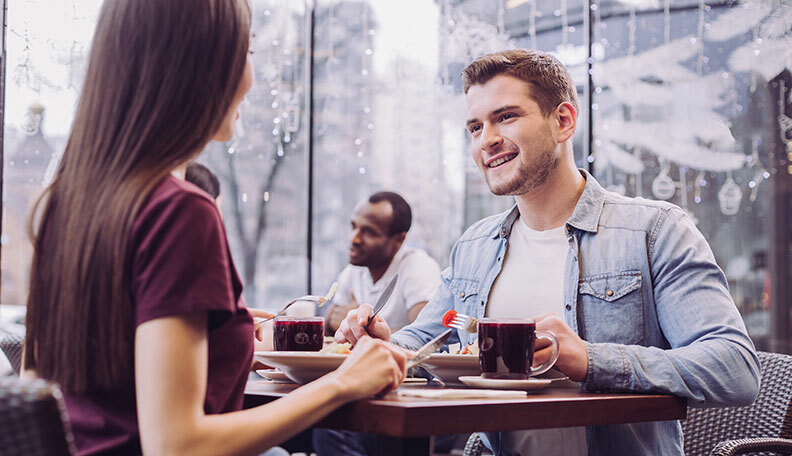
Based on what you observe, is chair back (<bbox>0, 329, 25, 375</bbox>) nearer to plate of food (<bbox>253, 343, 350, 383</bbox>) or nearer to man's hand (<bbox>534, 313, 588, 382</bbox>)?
plate of food (<bbox>253, 343, 350, 383</bbox>)

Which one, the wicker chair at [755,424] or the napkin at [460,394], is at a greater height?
the napkin at [460,394]

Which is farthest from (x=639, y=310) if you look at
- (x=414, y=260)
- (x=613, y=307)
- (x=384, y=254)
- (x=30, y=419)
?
(x=384, y=254)

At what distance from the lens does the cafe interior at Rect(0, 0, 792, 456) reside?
4.38 m

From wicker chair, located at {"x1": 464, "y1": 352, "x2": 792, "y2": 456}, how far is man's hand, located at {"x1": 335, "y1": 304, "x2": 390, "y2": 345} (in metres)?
0.50

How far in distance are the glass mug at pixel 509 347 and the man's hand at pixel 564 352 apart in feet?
0.11

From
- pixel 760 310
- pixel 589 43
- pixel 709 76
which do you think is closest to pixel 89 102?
pixel 589 43

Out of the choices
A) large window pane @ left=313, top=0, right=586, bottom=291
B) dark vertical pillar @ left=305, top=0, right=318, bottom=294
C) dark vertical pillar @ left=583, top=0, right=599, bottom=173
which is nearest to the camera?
dark vertical pillar @ left=583, top=0, right=599, bottom=173

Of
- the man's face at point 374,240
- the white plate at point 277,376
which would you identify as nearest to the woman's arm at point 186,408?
the white plate at point 277,376

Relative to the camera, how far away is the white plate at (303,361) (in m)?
1.45

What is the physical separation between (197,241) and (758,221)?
4.41 metres

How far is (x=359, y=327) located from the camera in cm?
185

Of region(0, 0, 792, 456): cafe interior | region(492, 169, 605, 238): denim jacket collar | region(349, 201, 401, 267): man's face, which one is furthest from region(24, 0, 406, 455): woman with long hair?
region(349, 201, 401, 267): man's face

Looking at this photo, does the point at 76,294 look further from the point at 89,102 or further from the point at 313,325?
the point at 313,325

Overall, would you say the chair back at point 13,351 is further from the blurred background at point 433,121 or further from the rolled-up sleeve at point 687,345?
the rolled-up sleeve at point 687,345
